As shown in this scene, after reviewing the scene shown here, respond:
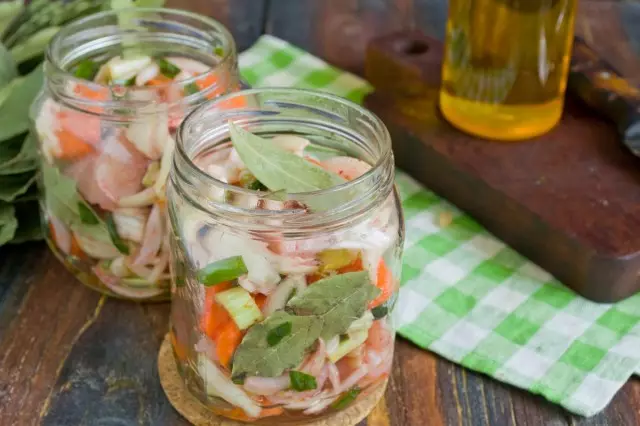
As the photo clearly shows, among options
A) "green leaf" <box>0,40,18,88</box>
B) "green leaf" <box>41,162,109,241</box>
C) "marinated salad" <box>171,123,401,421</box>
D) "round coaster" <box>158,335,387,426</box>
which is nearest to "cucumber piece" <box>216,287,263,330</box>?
"marinated salad" <box>171,123,401,421</box>

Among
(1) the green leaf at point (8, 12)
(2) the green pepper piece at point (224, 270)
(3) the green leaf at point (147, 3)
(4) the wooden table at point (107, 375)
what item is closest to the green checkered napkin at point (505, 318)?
→ (4) the wooden table at point (107, 375)

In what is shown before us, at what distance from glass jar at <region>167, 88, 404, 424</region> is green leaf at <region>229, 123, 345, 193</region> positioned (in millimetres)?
33

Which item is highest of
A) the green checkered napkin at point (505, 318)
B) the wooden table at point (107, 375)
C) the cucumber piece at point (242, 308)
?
the cucumber piece at point (242, 308)

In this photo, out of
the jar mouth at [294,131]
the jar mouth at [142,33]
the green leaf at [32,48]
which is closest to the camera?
the jar mouth at [294,131]

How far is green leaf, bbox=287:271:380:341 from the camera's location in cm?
57

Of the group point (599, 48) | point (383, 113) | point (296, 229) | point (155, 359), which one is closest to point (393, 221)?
A: point (296, 229)

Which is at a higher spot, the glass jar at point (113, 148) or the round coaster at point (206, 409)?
the glass jar at point (113, 148)

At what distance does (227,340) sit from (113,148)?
0.71 ft

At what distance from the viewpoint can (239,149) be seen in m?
0.60

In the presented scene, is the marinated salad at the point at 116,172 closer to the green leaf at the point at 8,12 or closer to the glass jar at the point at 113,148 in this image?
the glass jar at the point at 113,148

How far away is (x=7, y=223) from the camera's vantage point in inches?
30.8

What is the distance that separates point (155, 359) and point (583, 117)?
560 millimetres

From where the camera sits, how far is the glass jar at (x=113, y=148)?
2.30 feet

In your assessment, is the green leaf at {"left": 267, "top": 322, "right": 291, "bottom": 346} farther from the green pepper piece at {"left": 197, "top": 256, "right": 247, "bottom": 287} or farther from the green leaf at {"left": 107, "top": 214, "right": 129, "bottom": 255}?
the green leaf at {"left": 107, "top": 214, "right": 129, "bottom": 255}
